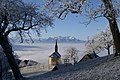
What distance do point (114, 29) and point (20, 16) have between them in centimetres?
1302

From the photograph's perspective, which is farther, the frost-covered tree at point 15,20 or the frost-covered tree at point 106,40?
the frost-covered tree at point 106,40

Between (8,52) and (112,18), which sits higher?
(112,18)

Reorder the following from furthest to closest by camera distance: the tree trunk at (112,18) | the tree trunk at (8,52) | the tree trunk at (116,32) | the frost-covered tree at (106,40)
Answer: the frost-covered tree at (106,40) < the tree trunk at (8,52) < the tree trunk at (116,32) < the tree trunk at (112,18)

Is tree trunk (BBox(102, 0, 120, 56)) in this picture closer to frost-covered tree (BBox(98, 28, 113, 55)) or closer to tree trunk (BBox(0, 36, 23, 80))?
tree trunk (BBox(0, 36, 23, 80))

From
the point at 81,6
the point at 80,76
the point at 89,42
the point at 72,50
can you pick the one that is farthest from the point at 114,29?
the point at 72,50

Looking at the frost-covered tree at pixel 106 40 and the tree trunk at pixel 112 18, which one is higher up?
the tree trunk at pixel 112 18

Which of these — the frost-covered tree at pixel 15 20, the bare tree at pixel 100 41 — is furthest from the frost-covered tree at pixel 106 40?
the frost-covered tree at pixel 15 20

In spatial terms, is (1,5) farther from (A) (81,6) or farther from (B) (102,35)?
(B) (102,35)

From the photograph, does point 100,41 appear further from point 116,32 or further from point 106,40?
point 116,32

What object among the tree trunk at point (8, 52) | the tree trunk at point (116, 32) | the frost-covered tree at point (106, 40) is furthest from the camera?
the frost-covered tree at point (106, 40)

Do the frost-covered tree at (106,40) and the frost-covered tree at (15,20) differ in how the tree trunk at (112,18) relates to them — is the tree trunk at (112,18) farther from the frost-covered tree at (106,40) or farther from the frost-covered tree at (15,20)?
the frost-covered tree at (106,40)

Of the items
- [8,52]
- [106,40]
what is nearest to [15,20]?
[8,52]

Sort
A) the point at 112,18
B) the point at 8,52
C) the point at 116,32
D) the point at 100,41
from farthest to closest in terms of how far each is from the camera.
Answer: the point at 100,41
the point at 8,52
the point at 116,32
the point at 112,18

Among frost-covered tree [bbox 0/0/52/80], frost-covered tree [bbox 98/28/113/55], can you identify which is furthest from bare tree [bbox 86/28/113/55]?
frost-covered tree [bbox 0/0/52/80]
